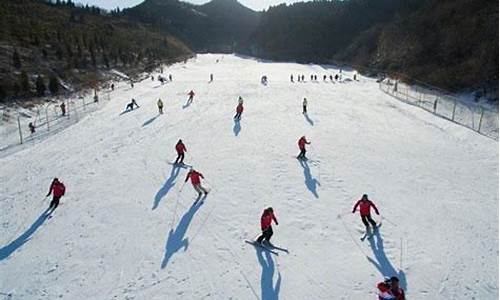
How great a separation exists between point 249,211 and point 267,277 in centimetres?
439

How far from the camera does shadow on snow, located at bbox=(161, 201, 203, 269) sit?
1259cm

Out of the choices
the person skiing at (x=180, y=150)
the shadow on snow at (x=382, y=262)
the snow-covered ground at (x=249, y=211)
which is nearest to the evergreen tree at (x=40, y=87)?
the snow-covered ground at (x=249, y=211)

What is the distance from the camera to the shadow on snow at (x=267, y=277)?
10.7 m

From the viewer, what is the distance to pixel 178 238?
44.5 ft

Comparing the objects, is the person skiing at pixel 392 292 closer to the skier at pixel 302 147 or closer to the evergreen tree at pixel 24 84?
the skier at pixel 302 147

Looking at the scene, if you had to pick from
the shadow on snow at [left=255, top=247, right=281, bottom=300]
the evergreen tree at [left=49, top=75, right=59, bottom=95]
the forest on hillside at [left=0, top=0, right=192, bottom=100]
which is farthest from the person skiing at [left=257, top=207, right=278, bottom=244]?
the evergreen tree at [left=49, top=75, right=59, bottom=95]

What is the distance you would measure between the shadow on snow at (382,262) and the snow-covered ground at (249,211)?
0.19 feet

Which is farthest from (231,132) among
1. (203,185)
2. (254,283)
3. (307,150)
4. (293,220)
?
(254,283)

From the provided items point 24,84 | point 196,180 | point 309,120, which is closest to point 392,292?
point 196,180

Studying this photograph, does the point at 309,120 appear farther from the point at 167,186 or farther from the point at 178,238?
the point at 178,238

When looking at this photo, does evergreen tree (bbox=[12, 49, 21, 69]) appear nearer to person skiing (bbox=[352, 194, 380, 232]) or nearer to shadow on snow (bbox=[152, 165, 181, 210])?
shadow on snow (bbox=[152, 165, 181, 210])

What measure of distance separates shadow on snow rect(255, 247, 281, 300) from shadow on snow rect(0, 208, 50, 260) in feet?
25.7

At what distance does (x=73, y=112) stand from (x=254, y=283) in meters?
29.8

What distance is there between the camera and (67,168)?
21.3 metres
